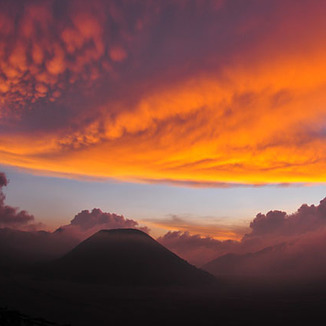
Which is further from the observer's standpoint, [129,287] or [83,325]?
[129,287]

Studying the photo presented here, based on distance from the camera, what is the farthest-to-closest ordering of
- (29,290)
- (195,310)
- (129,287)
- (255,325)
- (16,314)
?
(129,287), (29,290), (195,310), (255,325), (16,314)

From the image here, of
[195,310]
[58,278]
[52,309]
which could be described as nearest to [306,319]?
[195,310]

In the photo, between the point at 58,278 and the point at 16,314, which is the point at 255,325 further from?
the point at 58,278

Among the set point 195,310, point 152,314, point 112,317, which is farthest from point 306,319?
point 112,317

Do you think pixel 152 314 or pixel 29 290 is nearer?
pixel 152 314

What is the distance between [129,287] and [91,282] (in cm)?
2472

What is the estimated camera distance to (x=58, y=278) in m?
198

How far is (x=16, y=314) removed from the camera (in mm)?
31797

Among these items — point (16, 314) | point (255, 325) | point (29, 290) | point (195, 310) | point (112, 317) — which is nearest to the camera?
point (16, 314)

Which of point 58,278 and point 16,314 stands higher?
point 16,314

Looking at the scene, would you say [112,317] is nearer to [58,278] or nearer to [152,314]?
[152,314]

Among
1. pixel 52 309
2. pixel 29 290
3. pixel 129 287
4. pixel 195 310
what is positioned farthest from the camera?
pixel 129 287

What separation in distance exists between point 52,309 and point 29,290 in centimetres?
5975

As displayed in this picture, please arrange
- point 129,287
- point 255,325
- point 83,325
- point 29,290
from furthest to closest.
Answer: point 129,287
point 29,290
point 255,325
point 83,325
